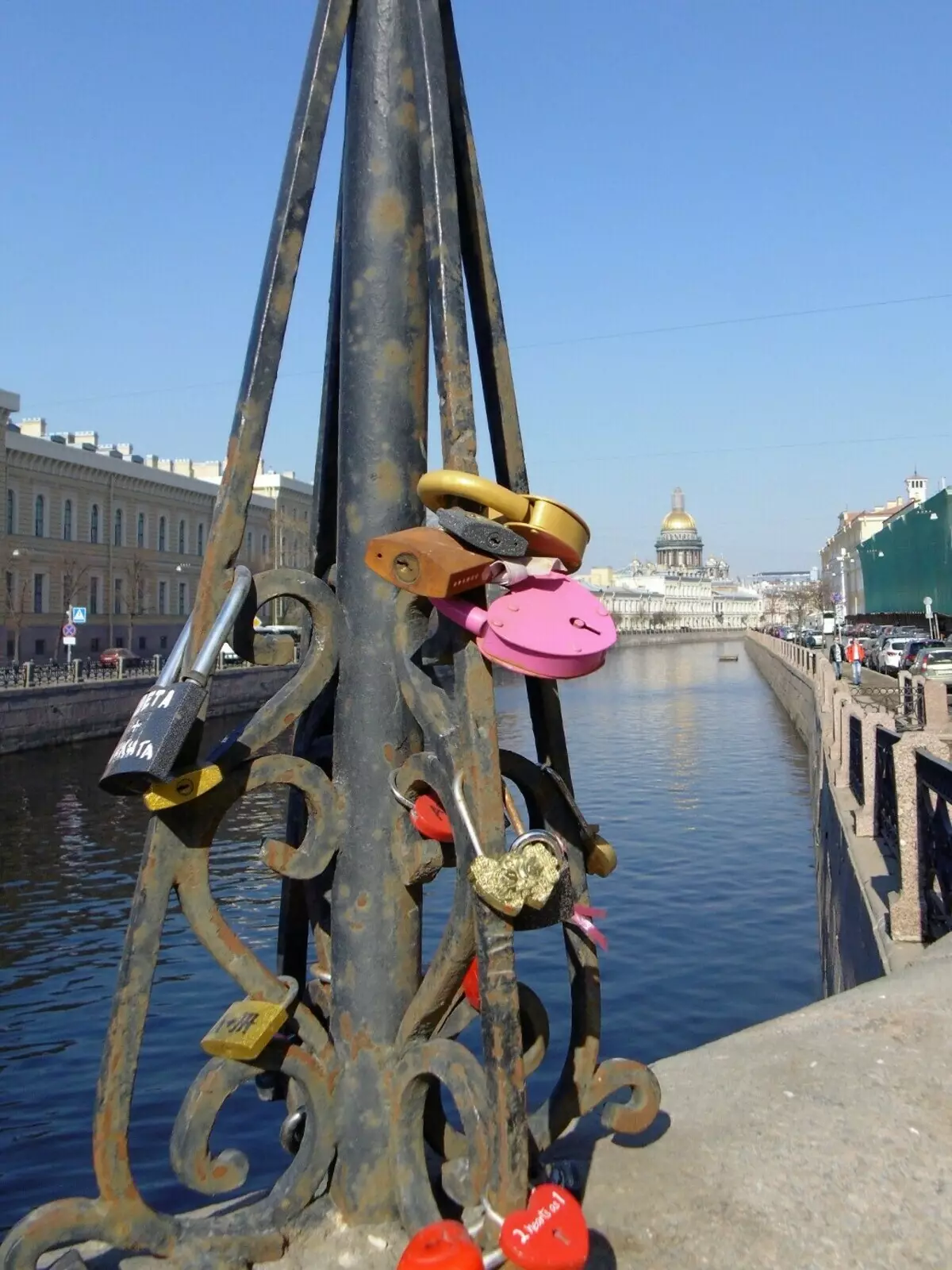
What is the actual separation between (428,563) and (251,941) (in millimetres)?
12095

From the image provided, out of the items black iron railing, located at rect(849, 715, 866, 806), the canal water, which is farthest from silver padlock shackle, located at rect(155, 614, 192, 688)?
black iron railing, located at rect(849, 715, 866, 806)

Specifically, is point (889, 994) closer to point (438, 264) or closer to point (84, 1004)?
point (438, 264)

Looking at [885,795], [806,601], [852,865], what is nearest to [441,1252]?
[852,865]

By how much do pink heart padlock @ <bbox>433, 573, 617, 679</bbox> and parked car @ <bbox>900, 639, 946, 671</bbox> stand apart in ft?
107

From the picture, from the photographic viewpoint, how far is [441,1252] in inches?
88.2

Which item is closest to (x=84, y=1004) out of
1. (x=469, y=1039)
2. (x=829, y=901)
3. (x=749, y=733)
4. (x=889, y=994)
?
(x=469, y=1039)

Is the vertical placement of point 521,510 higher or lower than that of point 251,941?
higher

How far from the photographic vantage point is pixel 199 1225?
268 centimetres

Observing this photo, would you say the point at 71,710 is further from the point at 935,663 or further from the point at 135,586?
the point at 135,586

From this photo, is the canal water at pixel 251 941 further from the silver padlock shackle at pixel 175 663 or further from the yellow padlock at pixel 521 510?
the yellow padlock at pixel 521 510

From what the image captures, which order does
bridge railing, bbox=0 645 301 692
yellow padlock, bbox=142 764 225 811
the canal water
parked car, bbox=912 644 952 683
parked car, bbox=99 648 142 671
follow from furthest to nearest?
parked car, bbox=99 648 142 671 → bridge railing, bbox=0 645 301 692 → parked car, bbox=912 644 952 683 → the canal water → yellow padlock, bbox=142 764 225 811

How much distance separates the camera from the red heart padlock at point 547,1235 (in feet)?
7.34

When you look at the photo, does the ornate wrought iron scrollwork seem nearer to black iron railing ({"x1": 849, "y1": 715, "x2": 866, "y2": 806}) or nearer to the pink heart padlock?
the pink heart padlock

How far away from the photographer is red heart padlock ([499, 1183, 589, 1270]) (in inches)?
88.0
